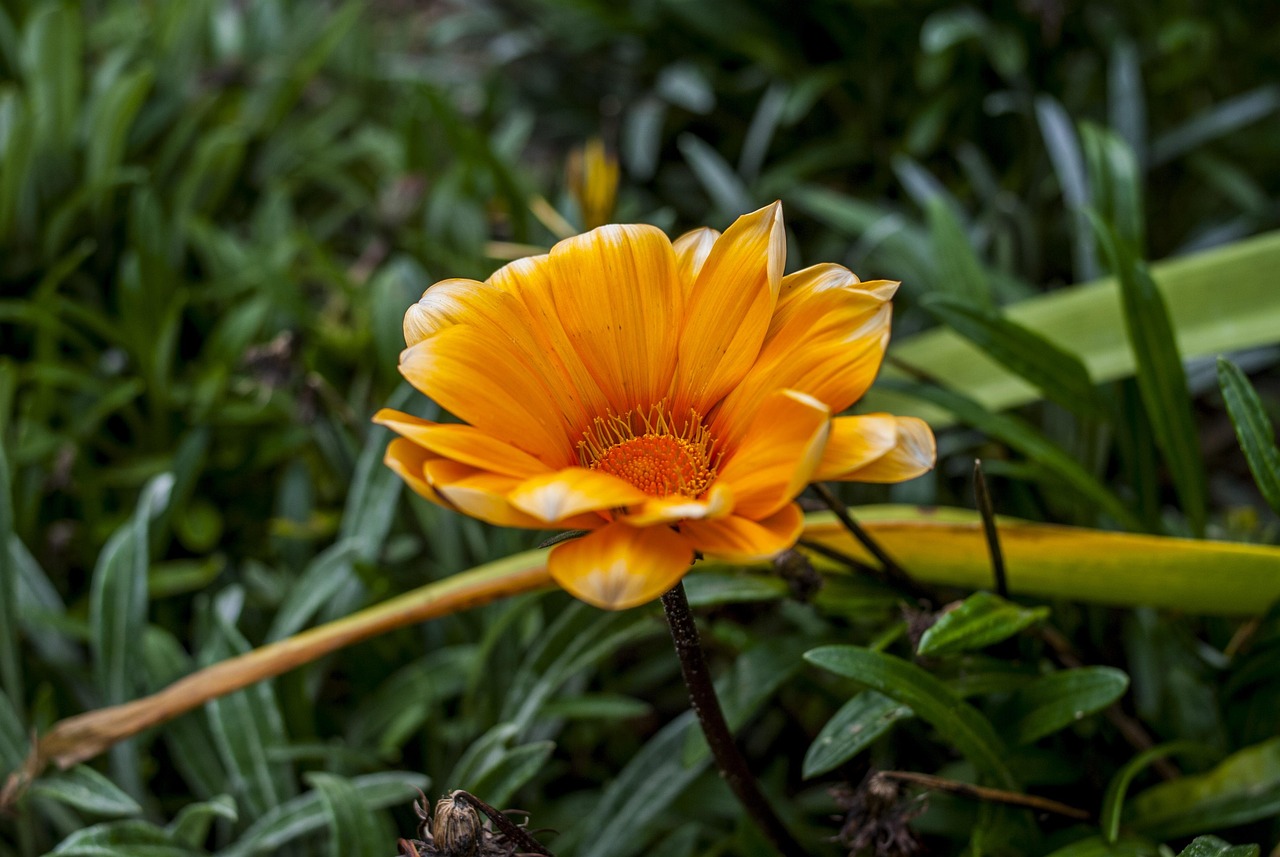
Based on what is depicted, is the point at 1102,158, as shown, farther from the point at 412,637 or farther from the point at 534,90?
the point at 534,90

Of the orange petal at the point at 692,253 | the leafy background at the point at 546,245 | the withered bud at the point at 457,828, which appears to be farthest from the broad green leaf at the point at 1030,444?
the withered bud at the point at 457,828

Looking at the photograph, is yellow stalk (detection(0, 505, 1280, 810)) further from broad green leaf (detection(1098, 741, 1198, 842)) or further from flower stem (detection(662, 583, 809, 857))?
flower stem (detection(662, 583, 809, 857))

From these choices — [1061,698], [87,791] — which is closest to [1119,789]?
[1061,698]

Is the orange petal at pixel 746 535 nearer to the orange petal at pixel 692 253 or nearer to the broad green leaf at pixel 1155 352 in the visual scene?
the orange petal at pixel 692 253

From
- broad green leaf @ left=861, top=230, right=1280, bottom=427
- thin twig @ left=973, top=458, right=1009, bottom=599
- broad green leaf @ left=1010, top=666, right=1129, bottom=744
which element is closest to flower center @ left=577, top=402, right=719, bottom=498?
thin twig @ left=973, top=458, right=1009, bottom=599

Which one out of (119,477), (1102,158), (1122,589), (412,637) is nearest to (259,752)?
(412,637)
